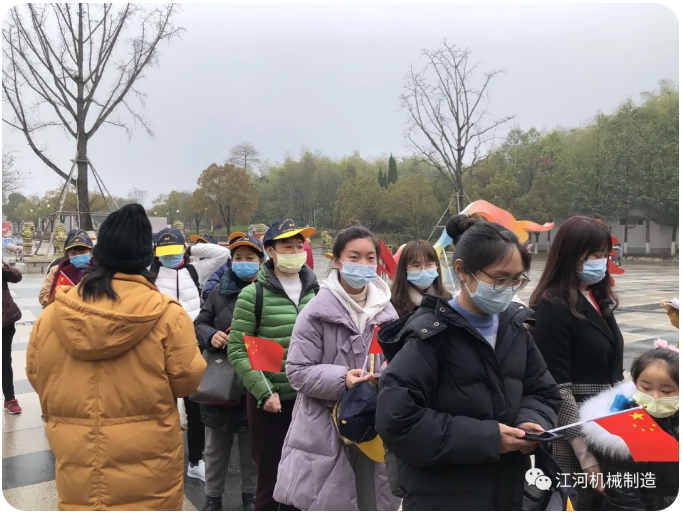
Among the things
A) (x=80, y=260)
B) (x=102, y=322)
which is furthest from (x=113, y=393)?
(x=80, y=260)

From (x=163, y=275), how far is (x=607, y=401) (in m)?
2.90

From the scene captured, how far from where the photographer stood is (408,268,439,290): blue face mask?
282 cm

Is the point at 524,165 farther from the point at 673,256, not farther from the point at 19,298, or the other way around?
the point at 19,298

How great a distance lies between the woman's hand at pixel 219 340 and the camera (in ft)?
9.25

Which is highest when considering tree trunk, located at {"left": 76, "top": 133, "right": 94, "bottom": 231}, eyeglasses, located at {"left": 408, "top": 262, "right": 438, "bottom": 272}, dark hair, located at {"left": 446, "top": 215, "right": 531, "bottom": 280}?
tree trunk, located at {"left": 76, "top": 133, "right": 94, "bottom": 231}

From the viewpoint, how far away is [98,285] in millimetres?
1671

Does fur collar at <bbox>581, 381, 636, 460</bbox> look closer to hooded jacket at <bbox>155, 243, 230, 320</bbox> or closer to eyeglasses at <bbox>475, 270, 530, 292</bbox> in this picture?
eyeglasses at <bbox>475, 270, 530, 292</bbox>

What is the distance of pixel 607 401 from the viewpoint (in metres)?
1.89

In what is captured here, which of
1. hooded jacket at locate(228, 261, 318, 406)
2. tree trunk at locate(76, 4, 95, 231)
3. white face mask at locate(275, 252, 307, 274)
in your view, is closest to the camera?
hooded jacket at locate(228, 261, 318, 406)

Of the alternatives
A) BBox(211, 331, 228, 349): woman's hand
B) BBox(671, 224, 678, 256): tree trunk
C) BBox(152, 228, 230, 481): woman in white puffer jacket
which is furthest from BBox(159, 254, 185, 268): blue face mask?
BBox(671, 224, 678, 256): tree trunk

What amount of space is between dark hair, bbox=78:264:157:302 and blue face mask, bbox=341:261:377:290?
3.10 feet

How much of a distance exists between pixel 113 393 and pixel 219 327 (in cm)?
132

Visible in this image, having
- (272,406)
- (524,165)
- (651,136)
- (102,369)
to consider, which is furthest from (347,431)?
(524,165)

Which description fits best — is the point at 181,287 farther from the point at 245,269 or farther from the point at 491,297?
the point at 491,297
